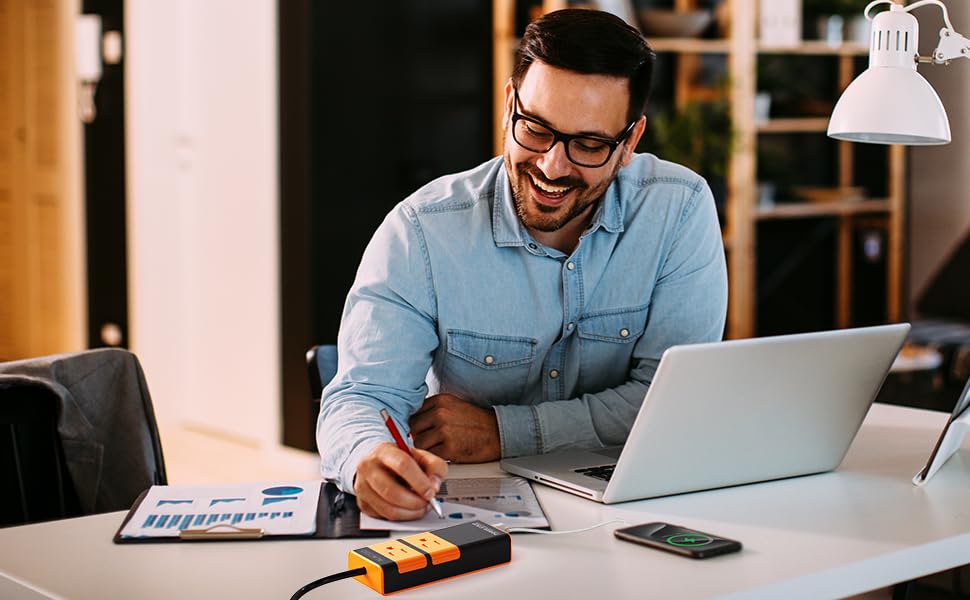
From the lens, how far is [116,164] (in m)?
5.30

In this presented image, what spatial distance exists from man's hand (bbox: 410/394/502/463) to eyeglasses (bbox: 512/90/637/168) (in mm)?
389

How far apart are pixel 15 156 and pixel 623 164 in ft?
16.9

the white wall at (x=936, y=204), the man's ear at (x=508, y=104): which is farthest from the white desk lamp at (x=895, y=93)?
the white wall at (x=936, y=204)

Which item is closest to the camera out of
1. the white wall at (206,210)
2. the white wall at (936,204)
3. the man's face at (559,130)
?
the man's face at (559,130)

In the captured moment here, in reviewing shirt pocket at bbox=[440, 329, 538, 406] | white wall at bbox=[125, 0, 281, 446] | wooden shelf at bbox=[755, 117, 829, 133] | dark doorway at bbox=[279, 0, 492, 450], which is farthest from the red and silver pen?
wooden shelf at bbox=[755, 117, 829, 133]

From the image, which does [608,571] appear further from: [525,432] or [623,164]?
[623,164]

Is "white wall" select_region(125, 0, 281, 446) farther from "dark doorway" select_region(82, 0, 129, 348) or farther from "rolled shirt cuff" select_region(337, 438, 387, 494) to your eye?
"rolled shirt cuff" select_region(337, 438, 387, 494)

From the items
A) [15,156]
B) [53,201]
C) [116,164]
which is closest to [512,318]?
[116,164]

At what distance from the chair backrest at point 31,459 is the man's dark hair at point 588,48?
82 centimetres

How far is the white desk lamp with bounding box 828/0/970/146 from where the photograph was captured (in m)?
1.64

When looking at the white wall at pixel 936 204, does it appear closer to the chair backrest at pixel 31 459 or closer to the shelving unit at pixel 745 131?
the shelving unit at pixel 745 131

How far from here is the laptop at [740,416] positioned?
4.67ft

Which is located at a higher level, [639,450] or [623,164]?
[623,164]

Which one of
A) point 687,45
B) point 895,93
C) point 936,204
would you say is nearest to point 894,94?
point 895,93
